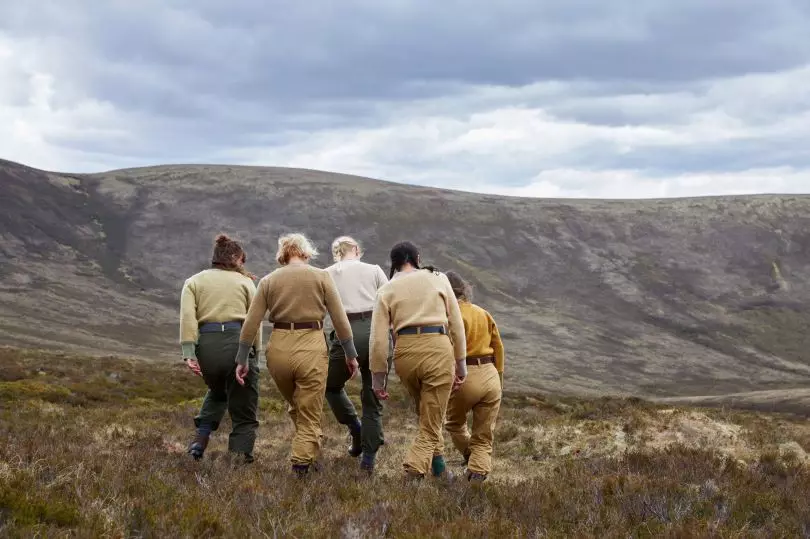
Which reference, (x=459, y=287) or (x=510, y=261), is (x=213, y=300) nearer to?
(x=459, y=287)

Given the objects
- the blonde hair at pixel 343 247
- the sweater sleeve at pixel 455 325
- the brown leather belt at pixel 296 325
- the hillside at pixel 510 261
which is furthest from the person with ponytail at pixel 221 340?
the hillside at pixel 510 261

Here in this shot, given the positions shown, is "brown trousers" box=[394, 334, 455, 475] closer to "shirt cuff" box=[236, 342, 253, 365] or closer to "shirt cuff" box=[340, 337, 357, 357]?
"shirt cuff" box=[340, 337, 357, 357]

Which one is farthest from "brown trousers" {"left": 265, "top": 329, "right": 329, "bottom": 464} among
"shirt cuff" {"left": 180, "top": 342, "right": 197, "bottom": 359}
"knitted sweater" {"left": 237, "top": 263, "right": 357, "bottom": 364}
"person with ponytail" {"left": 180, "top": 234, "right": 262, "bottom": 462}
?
"shirt cuff" {"left": 180, "top": 342, "right": 197, "bottom": 359}

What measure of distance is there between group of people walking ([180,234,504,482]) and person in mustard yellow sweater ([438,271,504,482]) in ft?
0.04

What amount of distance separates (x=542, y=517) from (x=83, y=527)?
3.03 meters

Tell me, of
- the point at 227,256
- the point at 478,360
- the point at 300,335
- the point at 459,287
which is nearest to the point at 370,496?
the point at 300,335

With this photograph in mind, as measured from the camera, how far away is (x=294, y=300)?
8.08m

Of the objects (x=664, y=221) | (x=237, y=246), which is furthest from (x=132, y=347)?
(x=664, y=221)

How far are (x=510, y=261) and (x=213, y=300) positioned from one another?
91212 millimetres

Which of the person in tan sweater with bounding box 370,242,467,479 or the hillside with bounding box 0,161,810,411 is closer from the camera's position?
the person in tan sweater with bounding box 370,242,467,479

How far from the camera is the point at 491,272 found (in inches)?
3765

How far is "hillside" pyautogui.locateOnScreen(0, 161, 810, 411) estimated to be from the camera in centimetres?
6662

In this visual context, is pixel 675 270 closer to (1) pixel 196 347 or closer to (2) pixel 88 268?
(2) pixel 88 268

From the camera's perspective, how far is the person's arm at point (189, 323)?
8406 millimetres
